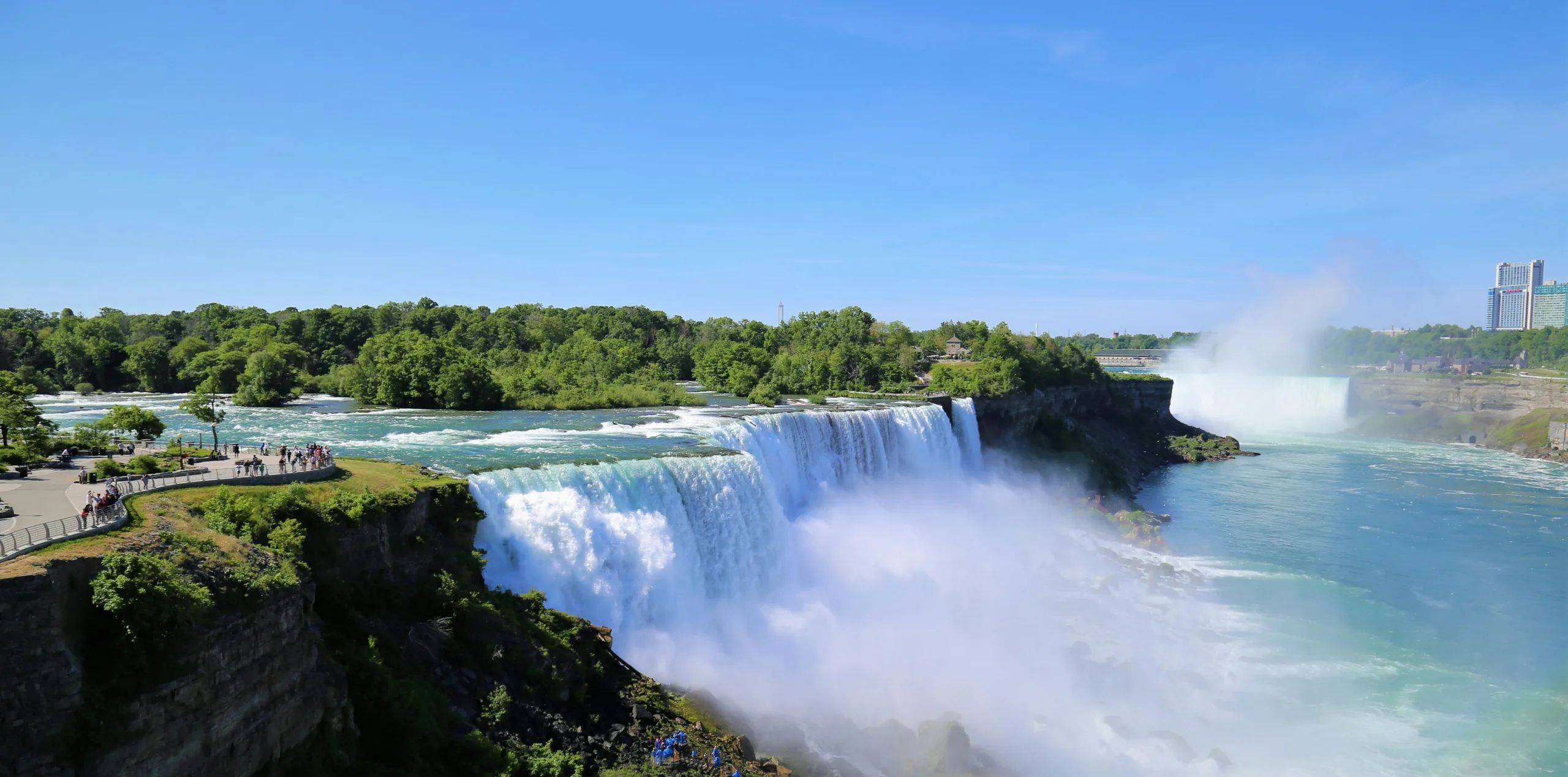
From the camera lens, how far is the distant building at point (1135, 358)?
458 feet

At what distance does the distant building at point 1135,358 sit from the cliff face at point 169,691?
139462mm

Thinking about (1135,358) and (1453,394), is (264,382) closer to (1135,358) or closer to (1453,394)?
(1453,394)

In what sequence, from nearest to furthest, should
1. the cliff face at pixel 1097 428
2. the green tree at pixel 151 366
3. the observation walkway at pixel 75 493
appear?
the observation walkway at pixel 75 493, the green tree at pixel 151 366, the cliff face at pixel 1097 428

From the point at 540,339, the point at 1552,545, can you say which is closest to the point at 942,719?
the point at 1552,545

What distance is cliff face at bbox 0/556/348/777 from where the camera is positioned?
911 centimetres

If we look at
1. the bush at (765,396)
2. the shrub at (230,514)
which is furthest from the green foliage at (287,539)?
the bush at (765,396)

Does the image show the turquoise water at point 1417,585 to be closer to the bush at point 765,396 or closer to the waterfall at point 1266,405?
the bush at point 765,396

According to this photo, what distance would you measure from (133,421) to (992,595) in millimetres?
25212

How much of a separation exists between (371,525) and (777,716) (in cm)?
985

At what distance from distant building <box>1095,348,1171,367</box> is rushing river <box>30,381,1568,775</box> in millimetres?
99804

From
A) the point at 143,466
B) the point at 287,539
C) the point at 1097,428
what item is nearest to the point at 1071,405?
the point at 1097,428

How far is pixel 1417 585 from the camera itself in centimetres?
3216

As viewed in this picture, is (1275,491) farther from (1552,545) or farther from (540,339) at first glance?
(540,339)

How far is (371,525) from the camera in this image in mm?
16156
